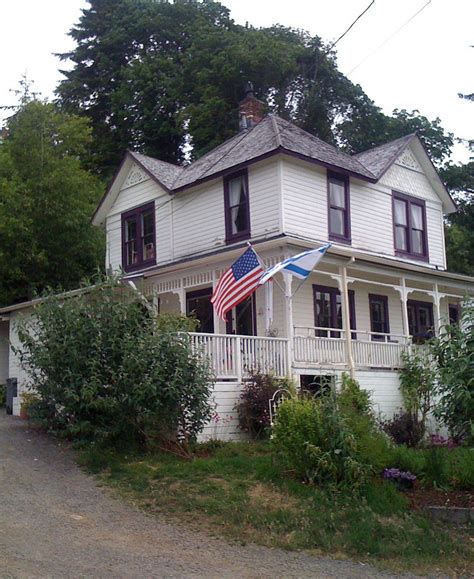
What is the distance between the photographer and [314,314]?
20.2 m

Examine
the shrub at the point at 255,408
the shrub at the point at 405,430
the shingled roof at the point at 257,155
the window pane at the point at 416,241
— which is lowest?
the shrub at the point at 405,430

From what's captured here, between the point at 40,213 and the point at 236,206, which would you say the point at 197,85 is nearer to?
the point at 40,213

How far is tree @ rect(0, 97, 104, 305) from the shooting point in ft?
93.4

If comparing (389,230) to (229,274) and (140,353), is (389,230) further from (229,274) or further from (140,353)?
(140,353)

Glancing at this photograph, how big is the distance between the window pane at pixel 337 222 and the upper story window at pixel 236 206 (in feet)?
8.24

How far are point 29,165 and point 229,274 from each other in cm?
1656

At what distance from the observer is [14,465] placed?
1187cm

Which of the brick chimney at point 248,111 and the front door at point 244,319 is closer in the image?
the front door at point 244,319

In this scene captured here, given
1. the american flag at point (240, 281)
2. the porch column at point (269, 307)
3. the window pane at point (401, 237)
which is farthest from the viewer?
the window pane at point (401, 237)

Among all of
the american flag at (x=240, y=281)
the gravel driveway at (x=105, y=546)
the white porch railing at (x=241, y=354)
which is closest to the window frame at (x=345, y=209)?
the american flag at (x=240, y=281)

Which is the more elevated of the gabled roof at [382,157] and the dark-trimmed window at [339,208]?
the gabled roof at [382,157]

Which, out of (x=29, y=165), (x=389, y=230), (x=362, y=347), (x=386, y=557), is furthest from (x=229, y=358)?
(x=29, y=165)

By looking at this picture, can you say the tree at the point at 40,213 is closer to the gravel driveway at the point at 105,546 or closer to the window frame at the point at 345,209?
the window frame at the point at 345,209

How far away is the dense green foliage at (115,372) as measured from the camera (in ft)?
39.8
